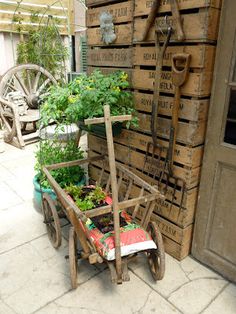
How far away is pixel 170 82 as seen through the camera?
2285 mm

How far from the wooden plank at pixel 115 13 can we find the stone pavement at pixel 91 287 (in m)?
2.17

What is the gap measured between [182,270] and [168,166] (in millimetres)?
924

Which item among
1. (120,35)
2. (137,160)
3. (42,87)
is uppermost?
(120,35)

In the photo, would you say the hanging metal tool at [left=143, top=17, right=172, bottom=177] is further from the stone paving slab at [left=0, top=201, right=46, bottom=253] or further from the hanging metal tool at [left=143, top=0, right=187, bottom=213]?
the stone paving slab at [left=0, top=201, right=46, bottom=253]

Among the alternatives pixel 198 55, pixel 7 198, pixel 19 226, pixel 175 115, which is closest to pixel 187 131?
pixel 175 115

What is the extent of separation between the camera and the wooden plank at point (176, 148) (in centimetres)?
227

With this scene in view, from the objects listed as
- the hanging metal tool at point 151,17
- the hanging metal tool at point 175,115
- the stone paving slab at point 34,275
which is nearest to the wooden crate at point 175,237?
the hanging metal tool at point 175,115

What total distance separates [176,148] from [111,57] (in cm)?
117

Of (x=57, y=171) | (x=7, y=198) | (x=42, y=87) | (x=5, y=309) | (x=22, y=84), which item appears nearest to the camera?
(x=5, y=309)

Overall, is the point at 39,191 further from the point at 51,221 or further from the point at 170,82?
the point at 170,82

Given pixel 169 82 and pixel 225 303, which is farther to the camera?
pixel 169 82

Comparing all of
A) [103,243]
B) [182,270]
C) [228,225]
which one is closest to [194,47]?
[228,225]

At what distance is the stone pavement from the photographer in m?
2.12

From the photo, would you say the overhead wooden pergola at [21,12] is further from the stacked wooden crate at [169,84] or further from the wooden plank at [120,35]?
the stacked wooden crate at [169,84]
